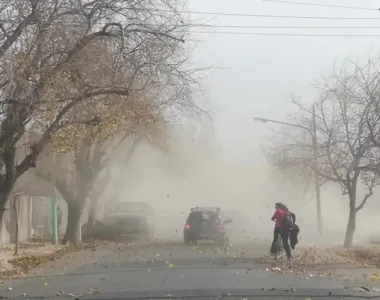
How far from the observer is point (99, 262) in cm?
2042

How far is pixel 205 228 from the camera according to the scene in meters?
29.8

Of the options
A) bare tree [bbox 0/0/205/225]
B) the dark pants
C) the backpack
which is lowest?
the dark pants

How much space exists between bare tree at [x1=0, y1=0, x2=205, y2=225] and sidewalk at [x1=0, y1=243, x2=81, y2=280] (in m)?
3.14

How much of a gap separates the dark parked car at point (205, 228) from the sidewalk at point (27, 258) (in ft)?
16.9

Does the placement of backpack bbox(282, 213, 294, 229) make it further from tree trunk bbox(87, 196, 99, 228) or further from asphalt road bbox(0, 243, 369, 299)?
tree trunk bbox(87, 196, 99, 228)

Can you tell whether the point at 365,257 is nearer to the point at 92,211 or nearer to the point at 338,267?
the point at 338,267

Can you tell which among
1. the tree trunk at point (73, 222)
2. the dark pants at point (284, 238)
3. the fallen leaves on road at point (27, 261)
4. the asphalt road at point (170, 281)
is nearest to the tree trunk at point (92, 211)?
the tree trunk at point (73, 222)

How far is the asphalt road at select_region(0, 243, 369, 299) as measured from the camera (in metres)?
12.8

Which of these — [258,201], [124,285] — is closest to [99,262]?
[124,285]

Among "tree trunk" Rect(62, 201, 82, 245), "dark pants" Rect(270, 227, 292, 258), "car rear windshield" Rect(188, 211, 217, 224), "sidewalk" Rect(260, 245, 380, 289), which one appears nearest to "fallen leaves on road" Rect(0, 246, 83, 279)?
"tree trunk" Rect(62, 201, 82, 245)

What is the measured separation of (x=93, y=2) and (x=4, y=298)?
6.84m

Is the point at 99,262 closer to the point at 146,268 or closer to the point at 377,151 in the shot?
the point at 146,268

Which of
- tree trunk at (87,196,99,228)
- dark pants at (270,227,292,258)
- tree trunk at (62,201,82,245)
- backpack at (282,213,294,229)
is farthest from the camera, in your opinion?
tree trunk at (87,196,99,228)

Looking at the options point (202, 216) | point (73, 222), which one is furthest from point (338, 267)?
point (73, 222)
